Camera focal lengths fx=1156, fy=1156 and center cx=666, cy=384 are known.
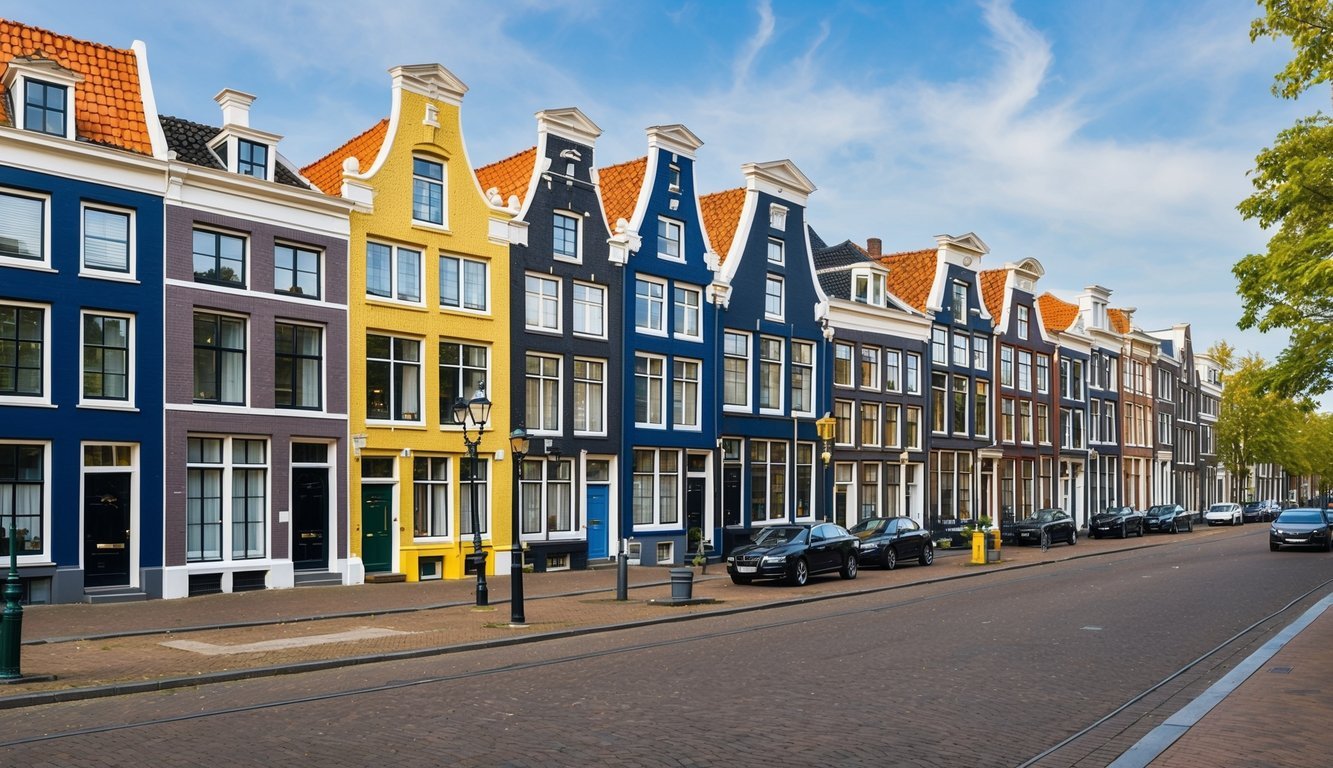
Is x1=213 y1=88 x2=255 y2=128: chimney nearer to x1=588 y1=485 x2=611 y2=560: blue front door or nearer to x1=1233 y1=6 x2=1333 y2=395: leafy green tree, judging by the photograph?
x1=588 y1=485 x2=611 y2=560: blue front door

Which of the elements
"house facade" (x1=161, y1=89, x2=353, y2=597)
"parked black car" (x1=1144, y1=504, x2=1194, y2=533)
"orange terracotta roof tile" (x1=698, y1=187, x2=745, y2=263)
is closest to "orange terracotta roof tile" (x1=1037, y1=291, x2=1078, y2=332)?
"parked black car" (x1=1144, y1=504, x2=1194, y2=533)

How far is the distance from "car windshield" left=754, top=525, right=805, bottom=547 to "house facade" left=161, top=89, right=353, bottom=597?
1003 centimetres

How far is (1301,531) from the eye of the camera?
40.5 metres

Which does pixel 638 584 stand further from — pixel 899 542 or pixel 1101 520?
pixel 1101 520

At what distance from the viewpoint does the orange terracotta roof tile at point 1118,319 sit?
7112 cm

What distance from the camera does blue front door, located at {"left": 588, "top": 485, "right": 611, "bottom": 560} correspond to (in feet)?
110

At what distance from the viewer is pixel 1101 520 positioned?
178 ft

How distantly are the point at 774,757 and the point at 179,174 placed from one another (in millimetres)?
19977

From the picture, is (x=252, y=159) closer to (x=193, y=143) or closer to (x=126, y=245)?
(x=193, y=143)

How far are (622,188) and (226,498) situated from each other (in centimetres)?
1705

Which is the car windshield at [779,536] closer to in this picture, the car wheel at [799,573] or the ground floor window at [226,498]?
the car wheel at [799,573]

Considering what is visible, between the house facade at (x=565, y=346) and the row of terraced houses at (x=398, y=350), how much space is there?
0.09m

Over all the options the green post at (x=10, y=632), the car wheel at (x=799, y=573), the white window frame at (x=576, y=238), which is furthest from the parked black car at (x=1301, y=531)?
the green post at (x=10, y=632)

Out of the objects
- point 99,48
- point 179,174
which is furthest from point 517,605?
point 99,48
